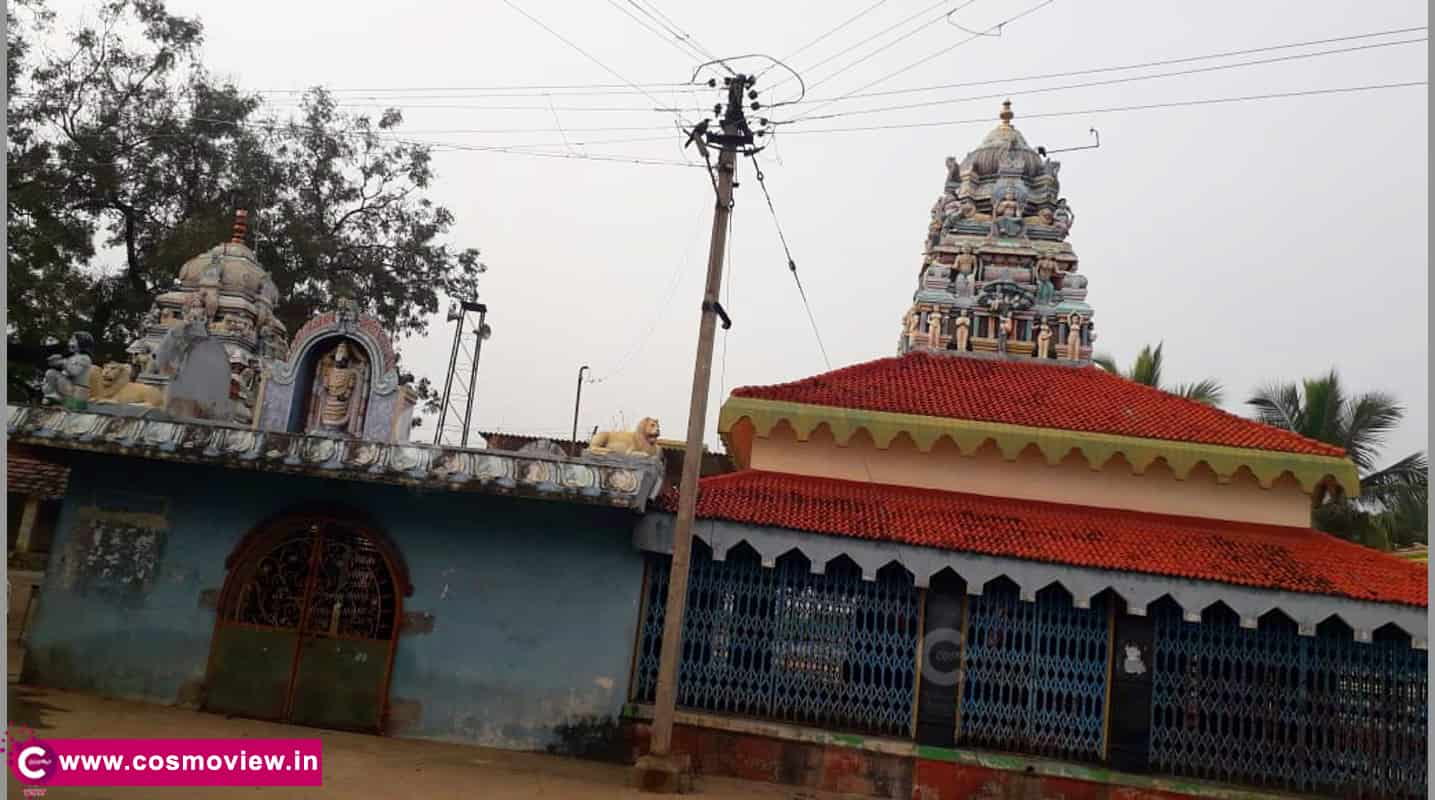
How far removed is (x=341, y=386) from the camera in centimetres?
1079

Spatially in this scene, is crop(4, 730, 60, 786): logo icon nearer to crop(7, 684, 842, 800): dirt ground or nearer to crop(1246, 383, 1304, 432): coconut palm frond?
crop(7, 684, 842, 800): dirt ground

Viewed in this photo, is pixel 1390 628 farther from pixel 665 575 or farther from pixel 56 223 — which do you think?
pixel 56 223

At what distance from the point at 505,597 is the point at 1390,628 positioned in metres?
9.32

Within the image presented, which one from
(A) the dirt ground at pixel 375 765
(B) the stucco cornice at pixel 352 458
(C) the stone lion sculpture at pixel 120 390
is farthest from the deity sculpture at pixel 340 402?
(A) the dirt ground at pixel 375 765

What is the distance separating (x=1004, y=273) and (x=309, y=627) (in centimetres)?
1103

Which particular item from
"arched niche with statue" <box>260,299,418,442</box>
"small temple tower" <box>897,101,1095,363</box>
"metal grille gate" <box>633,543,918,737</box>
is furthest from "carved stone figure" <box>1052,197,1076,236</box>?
"arched niche with statue" <box>260,299,418,442</box>

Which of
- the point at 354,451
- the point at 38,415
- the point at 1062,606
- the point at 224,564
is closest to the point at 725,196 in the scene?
the point at 354,451

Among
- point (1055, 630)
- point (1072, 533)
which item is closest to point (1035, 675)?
point (1055, 630)

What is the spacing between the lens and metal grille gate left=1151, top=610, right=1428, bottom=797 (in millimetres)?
9555

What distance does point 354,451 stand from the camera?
32.3 ft

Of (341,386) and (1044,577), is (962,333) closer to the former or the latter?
(1044,577)

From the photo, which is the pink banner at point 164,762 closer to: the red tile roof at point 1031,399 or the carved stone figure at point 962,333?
the red tile roof at point 1031,399

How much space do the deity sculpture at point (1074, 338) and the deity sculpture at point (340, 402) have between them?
9998 millimetres

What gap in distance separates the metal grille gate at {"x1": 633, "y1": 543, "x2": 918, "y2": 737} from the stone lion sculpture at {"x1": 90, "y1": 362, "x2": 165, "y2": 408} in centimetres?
619
